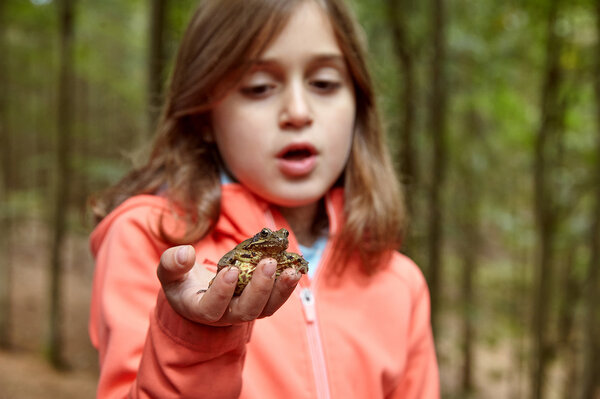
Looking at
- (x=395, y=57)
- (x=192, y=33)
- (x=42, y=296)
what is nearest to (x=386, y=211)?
(x=192, y=33)

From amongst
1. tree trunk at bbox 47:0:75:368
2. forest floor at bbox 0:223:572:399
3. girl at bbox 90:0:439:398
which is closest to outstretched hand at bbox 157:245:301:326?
girl at bbox 90:0:439:398

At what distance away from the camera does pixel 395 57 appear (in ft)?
28.5

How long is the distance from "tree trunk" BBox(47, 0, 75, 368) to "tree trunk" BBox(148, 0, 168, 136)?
6.95 meters

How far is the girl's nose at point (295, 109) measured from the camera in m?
1.90

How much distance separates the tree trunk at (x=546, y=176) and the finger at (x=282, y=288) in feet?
28.0

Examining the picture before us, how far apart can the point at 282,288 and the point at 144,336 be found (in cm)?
71

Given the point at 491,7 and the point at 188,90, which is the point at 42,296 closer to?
the point at 491,7

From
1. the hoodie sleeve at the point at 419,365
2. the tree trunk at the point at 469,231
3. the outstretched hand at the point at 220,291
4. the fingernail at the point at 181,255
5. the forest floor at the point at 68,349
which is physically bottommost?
the forest floor at the point at 68,349

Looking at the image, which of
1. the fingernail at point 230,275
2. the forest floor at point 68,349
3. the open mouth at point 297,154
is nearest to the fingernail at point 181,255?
the fingernail at point 230,275

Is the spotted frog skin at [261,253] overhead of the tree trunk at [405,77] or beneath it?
beneath

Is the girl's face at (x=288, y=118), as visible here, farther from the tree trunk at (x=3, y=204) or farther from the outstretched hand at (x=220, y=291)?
the tree trunk at (x=3, y=204)

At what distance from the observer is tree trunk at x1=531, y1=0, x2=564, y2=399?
8.77 meters

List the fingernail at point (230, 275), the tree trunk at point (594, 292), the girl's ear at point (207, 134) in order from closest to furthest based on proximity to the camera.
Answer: the fingernail at point (230, 275) → the girl's ear at point (207, 134) → the tree trunk at point (594, 292)

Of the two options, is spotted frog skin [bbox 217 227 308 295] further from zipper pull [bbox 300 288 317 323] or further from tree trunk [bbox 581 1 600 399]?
tree trunk [bbox 581 1 600 399]
